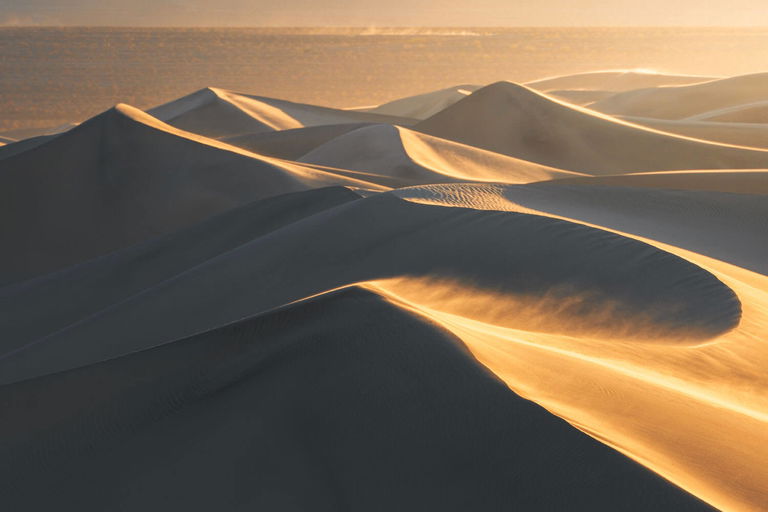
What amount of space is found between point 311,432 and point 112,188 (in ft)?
11.2

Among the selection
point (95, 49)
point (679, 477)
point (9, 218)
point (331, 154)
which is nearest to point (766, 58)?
point (95, 49)

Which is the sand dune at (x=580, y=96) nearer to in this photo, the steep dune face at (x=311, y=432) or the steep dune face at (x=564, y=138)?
the steep dune face at (x=564, y=138)

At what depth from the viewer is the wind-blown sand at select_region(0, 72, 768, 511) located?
1.31m

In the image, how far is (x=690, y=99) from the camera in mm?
10336

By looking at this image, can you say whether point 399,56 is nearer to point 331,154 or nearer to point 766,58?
point 766,58

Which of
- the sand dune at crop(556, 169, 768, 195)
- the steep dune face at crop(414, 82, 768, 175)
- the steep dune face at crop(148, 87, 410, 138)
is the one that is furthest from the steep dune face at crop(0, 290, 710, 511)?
the steep dune face at crop(148, 87, 410, 138)

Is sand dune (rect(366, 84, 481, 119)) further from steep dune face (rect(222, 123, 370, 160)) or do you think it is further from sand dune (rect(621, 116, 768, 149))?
steep dune face (rect(222, 123, 370, 160))

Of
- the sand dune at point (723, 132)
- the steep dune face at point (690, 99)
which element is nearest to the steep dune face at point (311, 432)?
the sand dune at point (723, 132)

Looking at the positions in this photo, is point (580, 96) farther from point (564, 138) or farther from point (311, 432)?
point (311, 432)

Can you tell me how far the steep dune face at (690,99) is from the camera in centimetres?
997

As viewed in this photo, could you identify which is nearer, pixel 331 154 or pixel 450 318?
pixel 450 318

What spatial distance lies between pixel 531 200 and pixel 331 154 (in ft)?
8.04

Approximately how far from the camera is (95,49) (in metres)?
26.8

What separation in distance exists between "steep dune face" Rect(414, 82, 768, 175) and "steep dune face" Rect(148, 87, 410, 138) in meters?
1.86
